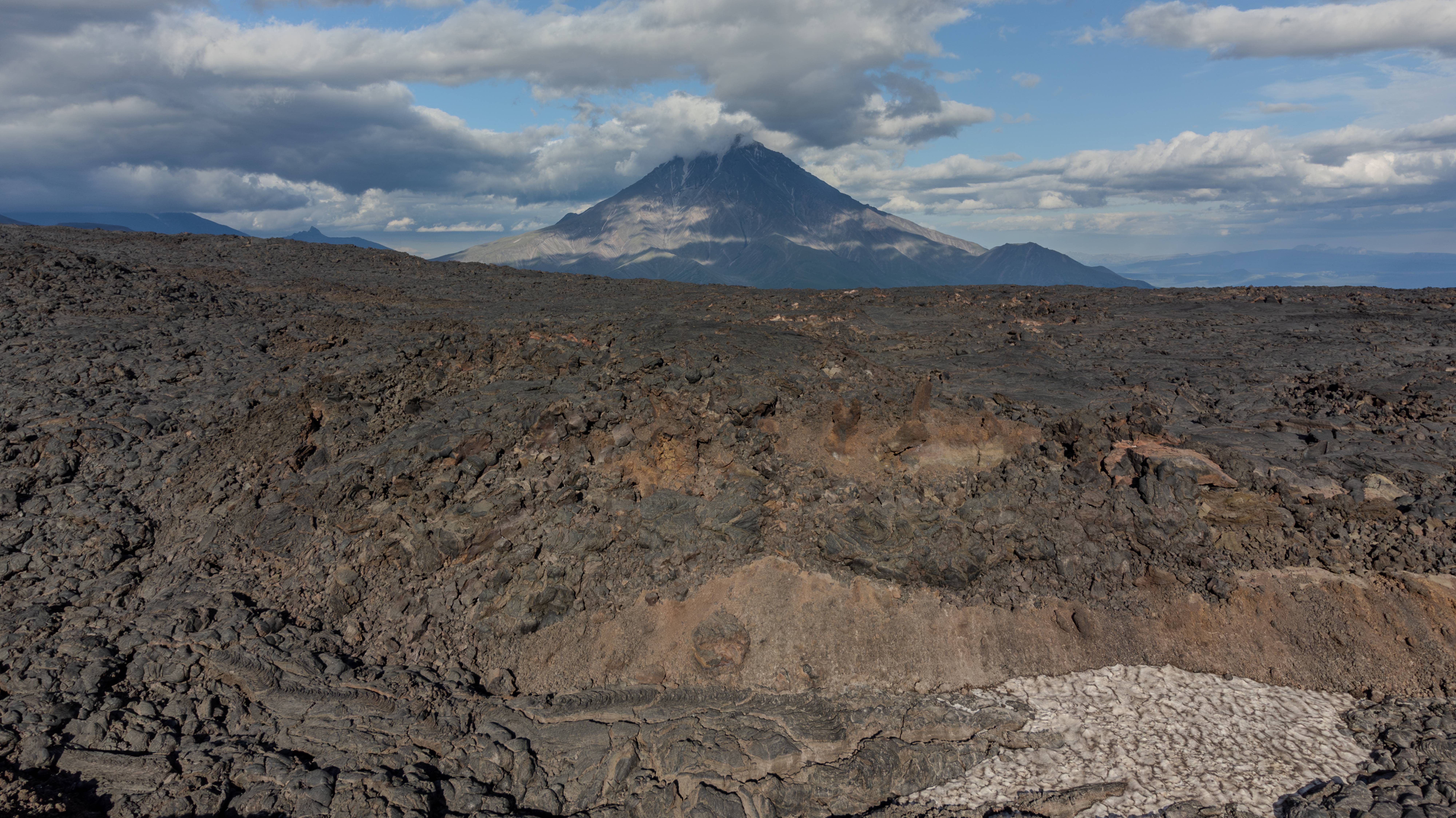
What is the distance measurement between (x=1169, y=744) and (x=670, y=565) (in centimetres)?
663

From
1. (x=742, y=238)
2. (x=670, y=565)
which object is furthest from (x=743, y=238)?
(x=670, y=565)

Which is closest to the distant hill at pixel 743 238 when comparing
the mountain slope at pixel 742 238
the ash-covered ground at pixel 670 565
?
the mountain slope at pixel 742 238

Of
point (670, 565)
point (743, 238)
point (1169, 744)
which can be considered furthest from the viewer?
point (743, 238)

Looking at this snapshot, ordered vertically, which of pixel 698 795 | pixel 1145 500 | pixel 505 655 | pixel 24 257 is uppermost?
pixel 24 257

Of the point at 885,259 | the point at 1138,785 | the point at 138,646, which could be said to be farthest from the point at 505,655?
the point at 885,259

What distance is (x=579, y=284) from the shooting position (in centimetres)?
2261

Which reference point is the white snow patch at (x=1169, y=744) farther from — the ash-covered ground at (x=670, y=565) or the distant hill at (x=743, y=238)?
the distant hill at (x=743, y=238)

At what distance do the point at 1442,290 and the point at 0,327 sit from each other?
3299cm

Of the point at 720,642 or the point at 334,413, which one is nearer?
the point at 720,642

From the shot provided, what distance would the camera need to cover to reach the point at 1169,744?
812 centimetres

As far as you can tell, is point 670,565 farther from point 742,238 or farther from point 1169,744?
point 742,238

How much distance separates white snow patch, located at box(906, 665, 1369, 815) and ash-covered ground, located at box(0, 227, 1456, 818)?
169 mm

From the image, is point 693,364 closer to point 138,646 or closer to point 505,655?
point 505,655

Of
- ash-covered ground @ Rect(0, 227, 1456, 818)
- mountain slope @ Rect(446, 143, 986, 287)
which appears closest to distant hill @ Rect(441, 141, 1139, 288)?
mountain slope @ Rect(446, 143, 986, 287)
